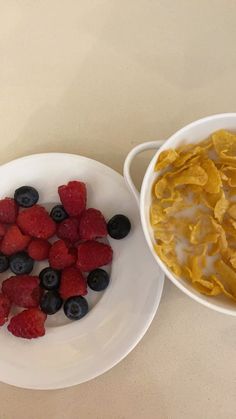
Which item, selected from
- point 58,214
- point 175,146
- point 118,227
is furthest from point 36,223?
point 175,146

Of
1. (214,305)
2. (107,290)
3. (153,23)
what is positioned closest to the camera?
(214,305)

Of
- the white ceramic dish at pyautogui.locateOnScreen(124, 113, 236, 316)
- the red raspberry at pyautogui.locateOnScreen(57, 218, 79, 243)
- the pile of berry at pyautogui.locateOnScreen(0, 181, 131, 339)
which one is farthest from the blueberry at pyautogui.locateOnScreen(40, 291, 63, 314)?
the white ceramic dish at pyautogui.locateOnScreen(124, 113, 236, 316)

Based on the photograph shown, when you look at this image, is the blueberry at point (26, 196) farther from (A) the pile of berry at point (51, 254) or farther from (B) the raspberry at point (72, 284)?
(B) the raspberry at point (72, 284)

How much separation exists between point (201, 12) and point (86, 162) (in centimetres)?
39

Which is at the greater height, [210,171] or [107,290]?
[210,171]

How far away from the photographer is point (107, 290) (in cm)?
79

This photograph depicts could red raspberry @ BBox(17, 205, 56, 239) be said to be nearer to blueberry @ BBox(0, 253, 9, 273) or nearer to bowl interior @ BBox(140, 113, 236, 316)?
blueberry @ BBox(0, 253, 9, 273)

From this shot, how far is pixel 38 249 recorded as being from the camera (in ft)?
2.57

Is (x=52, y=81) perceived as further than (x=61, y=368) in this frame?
Yes

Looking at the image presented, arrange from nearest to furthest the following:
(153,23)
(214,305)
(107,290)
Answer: (214,305) → (107,290) → (153,23)

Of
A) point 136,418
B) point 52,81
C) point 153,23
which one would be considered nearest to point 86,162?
point 52,81

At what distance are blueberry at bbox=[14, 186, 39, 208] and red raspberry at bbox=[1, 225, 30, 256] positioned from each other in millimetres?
46


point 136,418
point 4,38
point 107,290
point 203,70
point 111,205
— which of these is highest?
point 203,70

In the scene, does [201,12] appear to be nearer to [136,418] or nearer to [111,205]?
[111,205]
